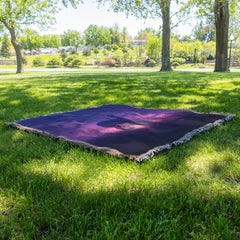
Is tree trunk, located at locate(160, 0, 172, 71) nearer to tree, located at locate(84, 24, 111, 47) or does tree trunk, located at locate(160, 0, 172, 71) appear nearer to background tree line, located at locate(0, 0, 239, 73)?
background tree line, located at locate(0, 0, 239, 73)

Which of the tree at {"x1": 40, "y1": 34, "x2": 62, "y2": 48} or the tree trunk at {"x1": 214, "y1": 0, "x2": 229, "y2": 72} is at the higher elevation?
the tree at {"x1": 40, "y1": 34, "x2": 62, "y2": 48}

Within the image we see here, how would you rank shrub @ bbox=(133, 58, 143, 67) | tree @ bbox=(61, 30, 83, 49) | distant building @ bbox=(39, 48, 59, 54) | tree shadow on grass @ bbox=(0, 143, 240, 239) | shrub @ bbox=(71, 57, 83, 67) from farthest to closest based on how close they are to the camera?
distant building @ bbox=(39, 48, 59, 54) < tree @ bbox=(61, 30, 83, 49) < shrub @ bbox=(133, 58, 143, 67) < shrub @ bbox=(71, 57, 83, 67) < tree shadow on grass @ bbox=(0, 143, 240, 239)

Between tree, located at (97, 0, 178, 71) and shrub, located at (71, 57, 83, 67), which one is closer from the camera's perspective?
tree, located at (97, 0, 178, 71)

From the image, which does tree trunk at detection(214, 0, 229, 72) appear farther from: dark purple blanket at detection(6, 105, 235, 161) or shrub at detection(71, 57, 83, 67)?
shrub at detection(71, 57, 83, 67)

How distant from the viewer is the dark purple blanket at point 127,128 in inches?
99.6

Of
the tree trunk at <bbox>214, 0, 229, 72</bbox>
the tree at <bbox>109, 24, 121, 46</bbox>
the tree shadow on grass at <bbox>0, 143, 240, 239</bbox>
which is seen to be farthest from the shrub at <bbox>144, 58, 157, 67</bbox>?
the tree at <bbox>109, 24, 121, 46</bbox>

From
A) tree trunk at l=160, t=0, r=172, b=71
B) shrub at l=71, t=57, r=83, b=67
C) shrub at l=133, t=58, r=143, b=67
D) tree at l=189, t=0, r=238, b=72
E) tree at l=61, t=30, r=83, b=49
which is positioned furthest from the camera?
tree at l=61, t=30, r=83, b=49

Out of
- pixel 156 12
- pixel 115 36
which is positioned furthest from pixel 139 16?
pixel 115 36

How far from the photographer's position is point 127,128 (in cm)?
322

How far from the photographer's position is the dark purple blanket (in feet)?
8.30

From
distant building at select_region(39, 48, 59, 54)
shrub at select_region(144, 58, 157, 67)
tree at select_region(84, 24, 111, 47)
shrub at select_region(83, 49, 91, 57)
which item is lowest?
shrub at select_region(144, 58, 157, 67)

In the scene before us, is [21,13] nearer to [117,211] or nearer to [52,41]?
[117,211]

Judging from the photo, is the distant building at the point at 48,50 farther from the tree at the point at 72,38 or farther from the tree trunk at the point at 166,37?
the tree trunk at the point at 166,37

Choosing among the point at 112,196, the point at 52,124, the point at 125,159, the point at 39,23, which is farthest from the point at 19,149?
the point at 39,23
